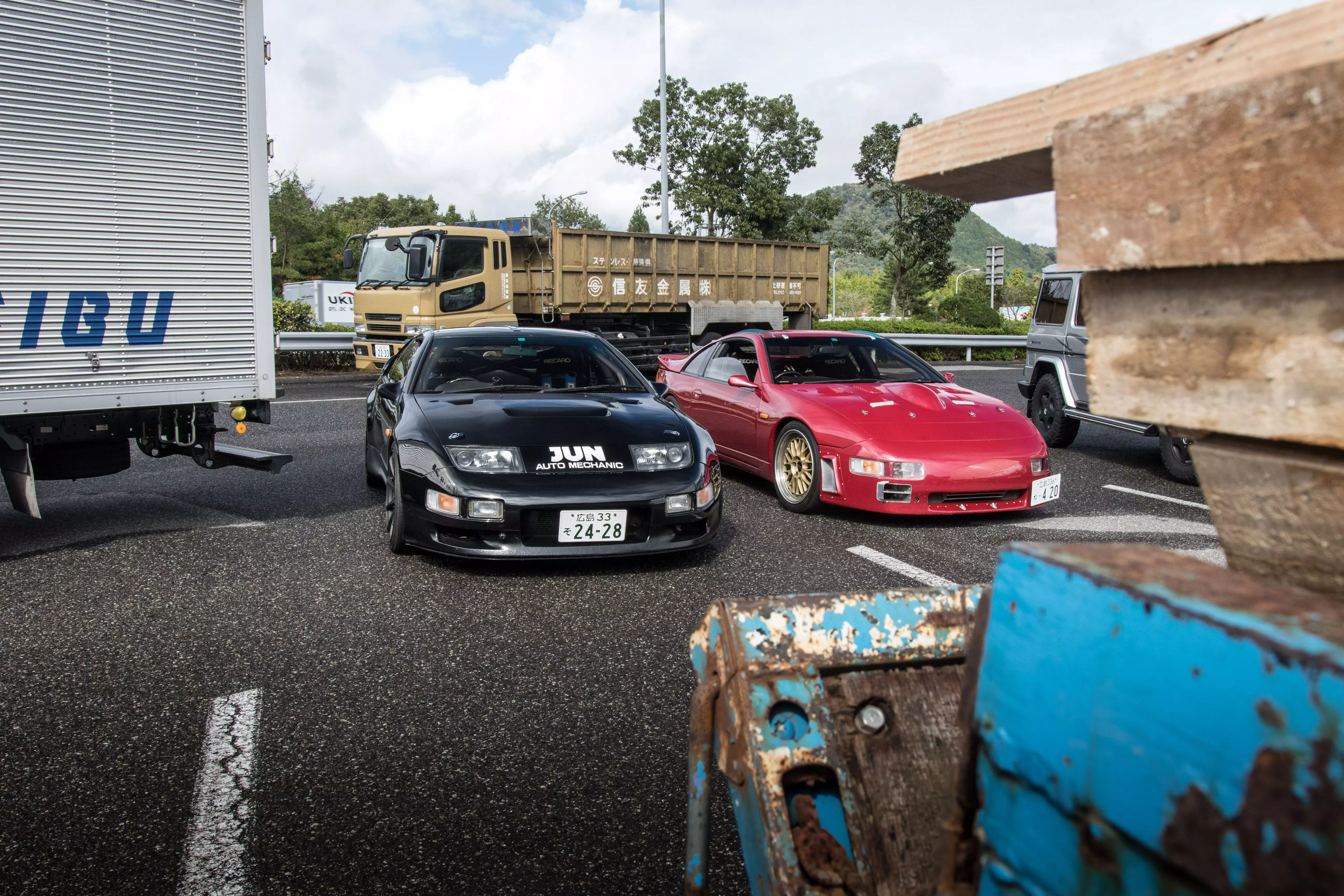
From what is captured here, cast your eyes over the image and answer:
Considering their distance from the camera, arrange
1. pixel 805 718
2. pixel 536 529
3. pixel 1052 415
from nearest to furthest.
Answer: pixel 805 718
pixel 536 529
pixel 1052 415

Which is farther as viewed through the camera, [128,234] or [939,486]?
[939,486]

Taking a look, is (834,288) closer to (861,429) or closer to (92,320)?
(861,429)

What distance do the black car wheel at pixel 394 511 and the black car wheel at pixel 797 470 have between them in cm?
256

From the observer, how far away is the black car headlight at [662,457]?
5.16m

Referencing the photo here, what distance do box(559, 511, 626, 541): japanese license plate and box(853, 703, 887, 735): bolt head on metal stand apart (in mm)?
3471

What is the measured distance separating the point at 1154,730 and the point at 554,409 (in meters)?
4.94

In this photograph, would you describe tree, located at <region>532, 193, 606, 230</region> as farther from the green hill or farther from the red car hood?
the green hill

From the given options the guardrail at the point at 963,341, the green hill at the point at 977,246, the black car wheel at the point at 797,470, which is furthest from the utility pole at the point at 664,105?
the green hill at the point at 977,246

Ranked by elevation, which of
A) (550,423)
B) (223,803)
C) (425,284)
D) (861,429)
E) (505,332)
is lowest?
(223,803)

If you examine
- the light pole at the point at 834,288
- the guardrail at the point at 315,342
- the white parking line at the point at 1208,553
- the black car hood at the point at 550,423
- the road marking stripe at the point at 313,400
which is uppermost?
the light pole at the point at 834,288

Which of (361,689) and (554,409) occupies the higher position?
(554,409)

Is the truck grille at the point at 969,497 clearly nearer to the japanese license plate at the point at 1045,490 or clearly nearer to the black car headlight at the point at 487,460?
the japanese license plate at the point at 1045,490

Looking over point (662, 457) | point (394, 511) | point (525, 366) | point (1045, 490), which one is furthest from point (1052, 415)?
point (394, 511)

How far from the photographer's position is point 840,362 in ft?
25.0
